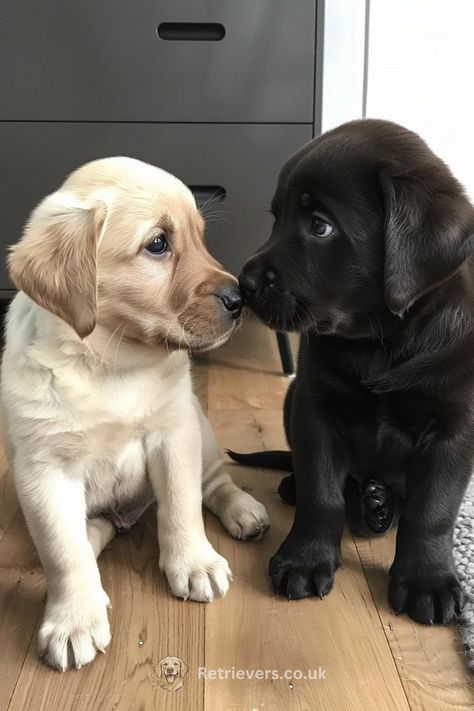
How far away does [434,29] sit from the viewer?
8.95 ft

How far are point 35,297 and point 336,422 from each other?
2.09 feet

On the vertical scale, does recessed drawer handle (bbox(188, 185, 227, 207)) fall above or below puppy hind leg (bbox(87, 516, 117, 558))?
above

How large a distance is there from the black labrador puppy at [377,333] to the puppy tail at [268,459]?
1.31 ft

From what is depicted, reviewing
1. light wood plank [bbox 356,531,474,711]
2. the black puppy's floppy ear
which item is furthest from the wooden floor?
the black puppy's floppy ear

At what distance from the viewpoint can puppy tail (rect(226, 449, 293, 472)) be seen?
185 centimetres

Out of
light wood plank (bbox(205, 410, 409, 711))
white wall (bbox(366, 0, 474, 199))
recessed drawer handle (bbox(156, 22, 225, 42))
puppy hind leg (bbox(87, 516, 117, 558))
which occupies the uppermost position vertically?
recessed drawer handle (bbox(156, 22, 225, 42))

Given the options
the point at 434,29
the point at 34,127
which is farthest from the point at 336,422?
the point at 434,29

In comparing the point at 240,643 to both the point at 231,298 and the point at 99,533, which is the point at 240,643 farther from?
the point at 231,298

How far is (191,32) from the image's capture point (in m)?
2.18

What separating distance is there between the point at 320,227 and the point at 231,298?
0.20 m

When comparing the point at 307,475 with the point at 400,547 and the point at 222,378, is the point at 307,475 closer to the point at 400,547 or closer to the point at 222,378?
the point at 400,547

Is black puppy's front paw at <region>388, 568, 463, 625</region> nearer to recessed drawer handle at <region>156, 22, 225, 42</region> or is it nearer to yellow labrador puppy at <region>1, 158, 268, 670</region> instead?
yellow labrador puppy at <region>1, 158, 268, 670</region>

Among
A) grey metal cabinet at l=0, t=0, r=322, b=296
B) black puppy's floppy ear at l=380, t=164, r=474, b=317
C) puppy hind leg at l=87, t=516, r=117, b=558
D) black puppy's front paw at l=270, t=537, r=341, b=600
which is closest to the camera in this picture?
black puppy's floppy ear at l=380, t=164, r=474, b=317

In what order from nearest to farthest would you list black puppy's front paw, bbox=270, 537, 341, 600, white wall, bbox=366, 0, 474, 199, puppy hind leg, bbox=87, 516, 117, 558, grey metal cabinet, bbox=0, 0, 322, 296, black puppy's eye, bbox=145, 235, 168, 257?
black puppy's eye, bbox=145, 235, 168, 257, black puppy's front paw, bbox=270, 537, 341, 600, puppy hind leg, bbox=87, 516, 117, 558, grey metal cabinet, bbox=0, 0, 322, 296, white wall, bbox=366, 0, 474, 199
